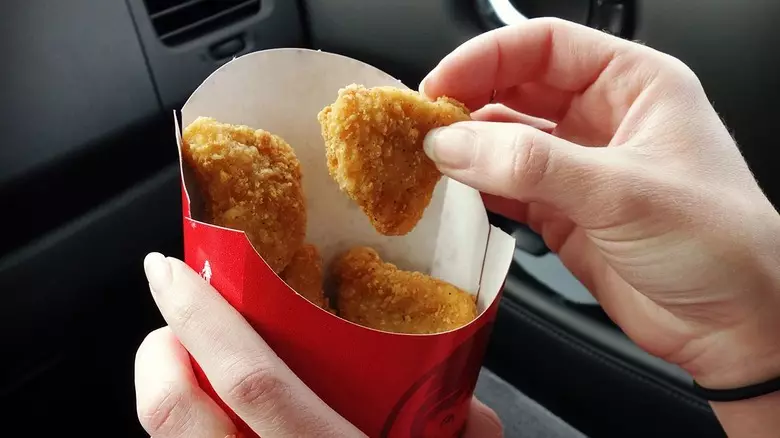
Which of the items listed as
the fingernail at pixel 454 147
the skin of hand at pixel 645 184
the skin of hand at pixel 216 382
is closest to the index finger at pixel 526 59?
the skin of hand at pixel 645 184

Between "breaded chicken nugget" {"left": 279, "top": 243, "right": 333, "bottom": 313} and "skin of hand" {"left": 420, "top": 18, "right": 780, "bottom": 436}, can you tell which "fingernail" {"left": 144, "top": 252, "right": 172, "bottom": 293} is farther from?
"skin of hand" {"left": 420, "top": 18, "right": 780, "bottom": 436}

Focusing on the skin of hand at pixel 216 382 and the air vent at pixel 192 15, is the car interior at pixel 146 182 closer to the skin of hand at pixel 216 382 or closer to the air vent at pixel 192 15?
the air vent at pixel 192 15

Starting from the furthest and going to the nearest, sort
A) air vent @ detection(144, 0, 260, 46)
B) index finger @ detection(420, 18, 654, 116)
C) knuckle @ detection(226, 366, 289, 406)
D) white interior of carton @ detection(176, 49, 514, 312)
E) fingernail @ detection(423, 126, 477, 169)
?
air vent @ detection(144, 0, 260, 46) → index finger @ detection(420, 18, 654, 116) → white interior of carton @ detection(176, 49, 514, 312) → fingernail @ detection(423, 126, 477, 169) → knuckle @ detection(226, 366, 289, 406)

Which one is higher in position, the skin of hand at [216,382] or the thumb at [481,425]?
the skin of hand at [216,382]

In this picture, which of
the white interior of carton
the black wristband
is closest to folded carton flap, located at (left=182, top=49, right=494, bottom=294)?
the white interior of carton

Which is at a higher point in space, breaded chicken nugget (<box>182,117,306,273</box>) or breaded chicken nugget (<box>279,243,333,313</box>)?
breaded chicken nugget (<box>182,117,306,273</box>)

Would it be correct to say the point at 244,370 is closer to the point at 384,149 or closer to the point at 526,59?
the point at 384,149

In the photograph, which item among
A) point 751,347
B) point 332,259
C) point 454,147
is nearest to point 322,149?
point 332,259
